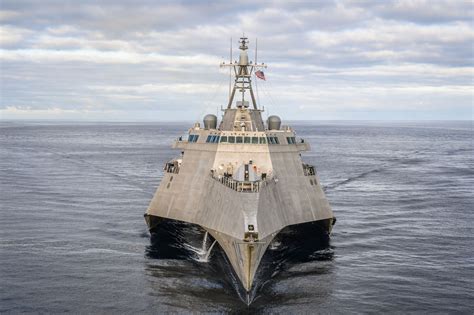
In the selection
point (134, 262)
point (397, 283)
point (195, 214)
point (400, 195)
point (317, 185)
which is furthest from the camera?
point (400, 195)

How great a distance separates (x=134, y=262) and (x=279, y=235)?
421 inches

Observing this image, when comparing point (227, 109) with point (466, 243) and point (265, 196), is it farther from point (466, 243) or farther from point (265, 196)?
point (466, 243)

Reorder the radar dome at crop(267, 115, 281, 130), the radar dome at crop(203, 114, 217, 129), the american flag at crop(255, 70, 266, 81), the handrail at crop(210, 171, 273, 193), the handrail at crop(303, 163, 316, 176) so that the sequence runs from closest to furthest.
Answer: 1. the handrail at crop(210, 171, 273, 193)
2. the handrail at crop(303, 163, 316, 176)
3. the american flag at crop(255, 70, 266, 81)
4. the radar dome at crop(267, 115, 281, 130)
5. the radar dome at crop(203, 114, 217, 129)

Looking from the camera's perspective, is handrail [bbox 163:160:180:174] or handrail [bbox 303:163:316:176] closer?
handrail [bbox 303:163:316:176]

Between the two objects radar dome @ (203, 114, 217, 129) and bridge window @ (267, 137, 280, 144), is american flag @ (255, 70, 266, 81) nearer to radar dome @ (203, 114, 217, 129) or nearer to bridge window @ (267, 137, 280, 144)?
radar dome @ (203, 114, 217, 129)

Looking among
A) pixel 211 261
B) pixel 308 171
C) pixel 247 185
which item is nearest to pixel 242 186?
pixel 247 185

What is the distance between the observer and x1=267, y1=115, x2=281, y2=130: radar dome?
47938 mm

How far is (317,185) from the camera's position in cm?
4472

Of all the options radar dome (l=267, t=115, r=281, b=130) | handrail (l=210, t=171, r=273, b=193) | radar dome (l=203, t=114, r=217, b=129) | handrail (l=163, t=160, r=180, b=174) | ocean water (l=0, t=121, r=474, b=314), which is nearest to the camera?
ocean water (l=0, t=121, r=474, b=314)

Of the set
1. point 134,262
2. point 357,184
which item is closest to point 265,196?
point 134,262

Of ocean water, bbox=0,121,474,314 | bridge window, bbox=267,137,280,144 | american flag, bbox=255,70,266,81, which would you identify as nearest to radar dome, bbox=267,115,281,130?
american flag, bbox=255,70,266,81

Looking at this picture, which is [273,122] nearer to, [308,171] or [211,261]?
[308,171]

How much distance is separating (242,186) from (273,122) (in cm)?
1504

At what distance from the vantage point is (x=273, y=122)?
47938mm
